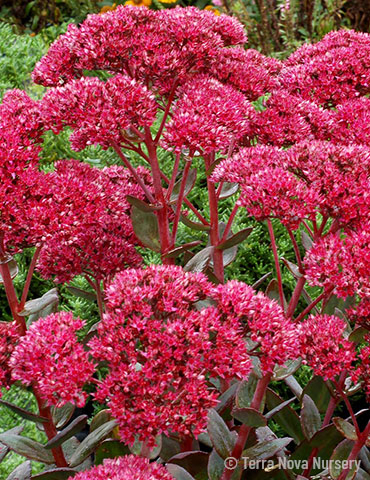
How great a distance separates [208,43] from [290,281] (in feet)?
4.04

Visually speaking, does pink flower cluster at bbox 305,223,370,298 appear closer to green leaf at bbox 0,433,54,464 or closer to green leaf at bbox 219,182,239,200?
green leaf at bbox 219,182,239,200

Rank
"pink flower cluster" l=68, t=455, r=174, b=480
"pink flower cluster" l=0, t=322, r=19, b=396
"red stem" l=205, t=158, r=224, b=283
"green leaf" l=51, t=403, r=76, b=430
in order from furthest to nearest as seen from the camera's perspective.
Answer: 1. "red stem" l=205, t=158, r=224, b=283
2. "green leaf" l=51, t=403, r=76, b=430
3. "pink flower cluster" l=0, t=322, r=19, b=396
4. "pink flower cluster" l=68, t=455, r=174, b=480

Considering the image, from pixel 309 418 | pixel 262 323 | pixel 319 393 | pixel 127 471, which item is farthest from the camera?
pixel 319 393

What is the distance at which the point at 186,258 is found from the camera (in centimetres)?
188

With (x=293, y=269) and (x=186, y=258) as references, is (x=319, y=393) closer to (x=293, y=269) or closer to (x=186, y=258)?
(x=293, y=269)

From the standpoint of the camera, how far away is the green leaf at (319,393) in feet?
5.48

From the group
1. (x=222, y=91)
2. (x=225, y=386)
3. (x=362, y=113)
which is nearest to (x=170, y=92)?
(x=222, y=91)

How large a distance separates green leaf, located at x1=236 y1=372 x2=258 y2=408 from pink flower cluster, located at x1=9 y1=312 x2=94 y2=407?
1.38 feet

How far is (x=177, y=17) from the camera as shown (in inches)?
63.6

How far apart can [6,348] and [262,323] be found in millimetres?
568

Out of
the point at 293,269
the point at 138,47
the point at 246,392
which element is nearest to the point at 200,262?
the point at 293,269

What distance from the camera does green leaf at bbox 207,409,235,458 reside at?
1.41 metres

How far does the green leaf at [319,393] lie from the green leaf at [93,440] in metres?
0.60

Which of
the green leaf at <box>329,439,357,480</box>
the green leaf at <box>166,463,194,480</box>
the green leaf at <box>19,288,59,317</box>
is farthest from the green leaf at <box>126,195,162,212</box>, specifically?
the green leaf at <box>329,439,357,480</box>
